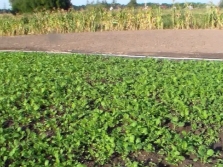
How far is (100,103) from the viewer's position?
735 centimetres

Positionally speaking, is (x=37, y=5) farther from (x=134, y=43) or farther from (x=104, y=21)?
(x=134, y=43)

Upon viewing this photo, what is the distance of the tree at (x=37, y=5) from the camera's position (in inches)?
2018

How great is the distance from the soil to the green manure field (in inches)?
305

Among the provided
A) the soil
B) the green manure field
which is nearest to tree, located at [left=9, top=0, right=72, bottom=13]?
the soil

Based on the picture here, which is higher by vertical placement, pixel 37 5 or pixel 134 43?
pixel 37 5

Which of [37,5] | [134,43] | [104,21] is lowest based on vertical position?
[134,43]

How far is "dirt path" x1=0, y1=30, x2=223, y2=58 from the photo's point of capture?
1892 cm

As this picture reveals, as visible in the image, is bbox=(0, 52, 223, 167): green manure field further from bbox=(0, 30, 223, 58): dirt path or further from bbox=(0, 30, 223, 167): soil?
bbox=(0, 30, 223, 58): dirt path

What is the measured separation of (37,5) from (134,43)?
32780 millimetres

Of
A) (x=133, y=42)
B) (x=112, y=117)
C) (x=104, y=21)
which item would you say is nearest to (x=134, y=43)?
(x=133, y=42)

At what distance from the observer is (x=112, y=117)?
248 inches

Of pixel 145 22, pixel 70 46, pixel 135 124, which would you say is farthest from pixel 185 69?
pixel 145 22

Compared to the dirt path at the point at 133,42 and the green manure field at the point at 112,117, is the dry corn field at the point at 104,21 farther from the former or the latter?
the green manure field at the point at 112,117

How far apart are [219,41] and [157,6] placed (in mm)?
8194
